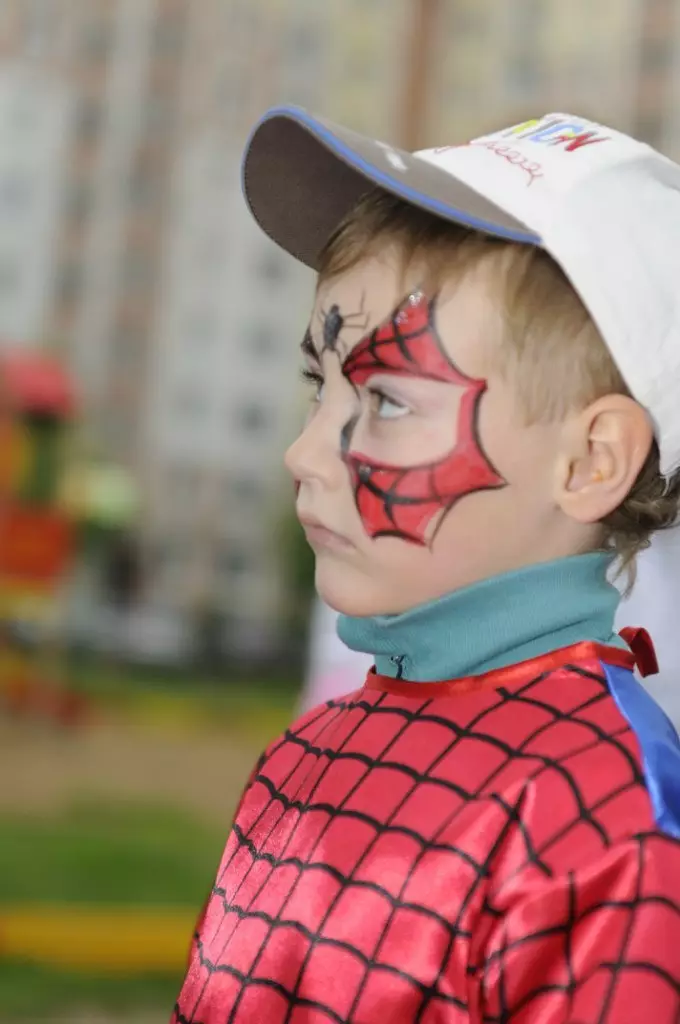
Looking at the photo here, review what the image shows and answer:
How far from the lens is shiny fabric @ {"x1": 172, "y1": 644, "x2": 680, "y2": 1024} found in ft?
1.23

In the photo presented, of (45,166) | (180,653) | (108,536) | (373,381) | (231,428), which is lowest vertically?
(180,653)

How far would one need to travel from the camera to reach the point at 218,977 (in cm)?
45

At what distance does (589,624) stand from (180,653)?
5.29 metres

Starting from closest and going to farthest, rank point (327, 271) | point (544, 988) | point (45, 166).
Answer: point (544, 988) → point (327, 271) → point (45, 166)

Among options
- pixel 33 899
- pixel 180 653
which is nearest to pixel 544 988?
pixel 33 899

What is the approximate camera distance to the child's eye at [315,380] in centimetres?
49

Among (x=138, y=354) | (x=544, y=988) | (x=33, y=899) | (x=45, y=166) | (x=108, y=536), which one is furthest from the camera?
(x=138, y=354)

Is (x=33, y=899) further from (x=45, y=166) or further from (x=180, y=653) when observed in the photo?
(x=45, y=166)

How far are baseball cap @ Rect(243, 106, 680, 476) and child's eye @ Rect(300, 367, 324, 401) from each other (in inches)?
3.3

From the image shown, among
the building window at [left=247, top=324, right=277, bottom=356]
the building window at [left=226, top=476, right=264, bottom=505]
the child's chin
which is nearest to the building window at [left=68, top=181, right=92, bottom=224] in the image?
the building window at [left=247, top=324, right=277, bottom=356]

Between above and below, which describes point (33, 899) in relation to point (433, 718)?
below

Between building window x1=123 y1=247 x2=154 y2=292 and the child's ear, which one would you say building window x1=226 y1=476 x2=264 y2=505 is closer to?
building window x1=123 y1=247 x2=154 y2=292

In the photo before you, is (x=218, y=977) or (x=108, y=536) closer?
(x=218, y=977)

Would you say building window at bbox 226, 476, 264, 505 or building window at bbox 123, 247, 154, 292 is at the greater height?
building window at bbox 123, 247, 154, 292
